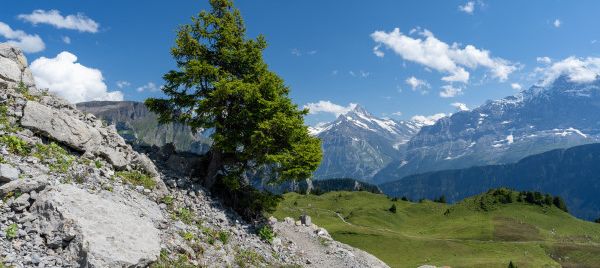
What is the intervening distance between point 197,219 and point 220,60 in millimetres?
13543

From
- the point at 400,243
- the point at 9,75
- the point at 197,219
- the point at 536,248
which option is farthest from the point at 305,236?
the point at 536,248

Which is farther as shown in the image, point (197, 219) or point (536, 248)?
point (536, 248)

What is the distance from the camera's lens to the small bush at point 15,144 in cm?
2069

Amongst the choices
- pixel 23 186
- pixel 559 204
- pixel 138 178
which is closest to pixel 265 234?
pixel 138 178

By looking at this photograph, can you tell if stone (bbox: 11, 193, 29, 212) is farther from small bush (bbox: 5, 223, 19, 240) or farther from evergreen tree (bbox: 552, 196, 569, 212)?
evergreen tree (bbox: 552, 196, 569, 212)

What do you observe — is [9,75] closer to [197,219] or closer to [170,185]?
[170,185]

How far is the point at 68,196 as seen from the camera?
18.2m

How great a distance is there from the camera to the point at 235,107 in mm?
32500

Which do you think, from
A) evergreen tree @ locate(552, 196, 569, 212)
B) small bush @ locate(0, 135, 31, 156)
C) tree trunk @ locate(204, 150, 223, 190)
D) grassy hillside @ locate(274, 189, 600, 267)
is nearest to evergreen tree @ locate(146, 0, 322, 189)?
tree trunk @ locate(204, 150, 223, 190)

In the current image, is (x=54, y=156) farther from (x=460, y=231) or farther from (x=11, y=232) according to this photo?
(x=460, y=231)

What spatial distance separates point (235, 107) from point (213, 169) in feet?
17.4

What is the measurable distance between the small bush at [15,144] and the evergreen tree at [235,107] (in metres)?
12.4

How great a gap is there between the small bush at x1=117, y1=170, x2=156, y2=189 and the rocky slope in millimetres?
97

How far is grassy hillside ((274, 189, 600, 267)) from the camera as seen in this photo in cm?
7862
